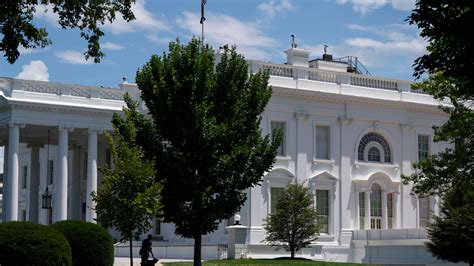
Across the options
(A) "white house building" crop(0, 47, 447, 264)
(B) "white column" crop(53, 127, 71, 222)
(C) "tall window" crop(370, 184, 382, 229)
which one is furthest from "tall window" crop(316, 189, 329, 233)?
(B) "white column" crop(53, 127, 71, 222)

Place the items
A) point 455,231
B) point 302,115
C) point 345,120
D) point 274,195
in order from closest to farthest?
point 455,231 < point 274,195 < point 302,115 < point 345,120

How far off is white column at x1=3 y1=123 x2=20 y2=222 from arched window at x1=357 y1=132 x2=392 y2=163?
20.1 m

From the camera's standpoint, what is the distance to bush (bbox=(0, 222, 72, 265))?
23203 millimetres

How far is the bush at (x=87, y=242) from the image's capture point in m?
26.4

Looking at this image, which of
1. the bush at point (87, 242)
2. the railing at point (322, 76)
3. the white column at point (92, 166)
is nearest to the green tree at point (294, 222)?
the railing at point (322, 76)

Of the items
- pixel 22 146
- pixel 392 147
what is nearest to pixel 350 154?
pixel 392 147

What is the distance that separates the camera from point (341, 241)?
4941 cm

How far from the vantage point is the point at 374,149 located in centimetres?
5222

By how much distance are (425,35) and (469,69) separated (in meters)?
1.60

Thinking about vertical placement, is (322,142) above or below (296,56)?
below

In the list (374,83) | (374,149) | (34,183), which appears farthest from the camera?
(34,183)

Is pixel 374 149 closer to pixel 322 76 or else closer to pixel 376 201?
pixel 376 201

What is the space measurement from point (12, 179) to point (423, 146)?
25111mm

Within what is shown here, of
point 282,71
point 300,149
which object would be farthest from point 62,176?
point 282,71
